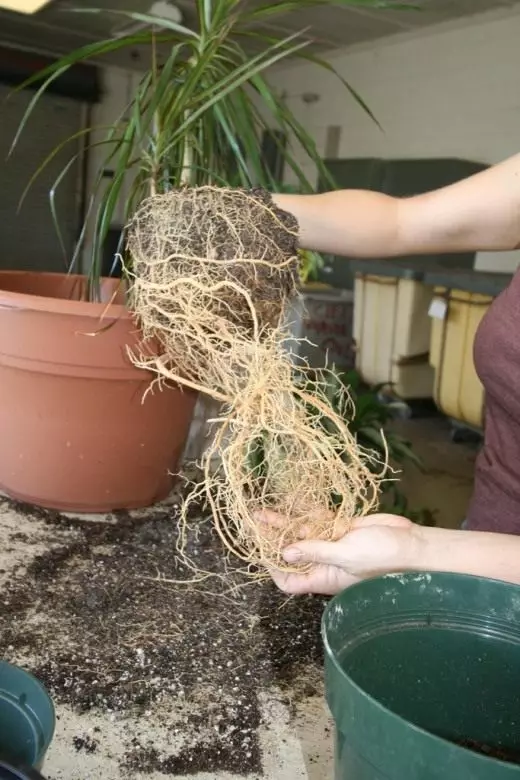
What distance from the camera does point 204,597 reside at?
71 cm

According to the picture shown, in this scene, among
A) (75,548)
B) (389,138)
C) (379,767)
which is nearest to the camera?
(379,767)

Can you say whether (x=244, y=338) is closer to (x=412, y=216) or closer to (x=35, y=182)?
(x=412, y=216)

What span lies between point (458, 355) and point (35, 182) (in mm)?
3971

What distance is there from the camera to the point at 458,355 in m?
2.72

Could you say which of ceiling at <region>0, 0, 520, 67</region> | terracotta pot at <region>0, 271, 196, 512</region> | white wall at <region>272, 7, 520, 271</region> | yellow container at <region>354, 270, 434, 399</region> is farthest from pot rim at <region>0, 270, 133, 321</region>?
white wall at <region>272, 7, 520, 271</region>

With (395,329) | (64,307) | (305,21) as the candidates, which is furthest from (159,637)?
(305,21)

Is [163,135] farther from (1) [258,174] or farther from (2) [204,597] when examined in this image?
→ (2) [204,597]

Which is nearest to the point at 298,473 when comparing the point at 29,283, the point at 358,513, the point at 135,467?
the point at 358,513

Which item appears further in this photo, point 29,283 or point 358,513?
point 29,283

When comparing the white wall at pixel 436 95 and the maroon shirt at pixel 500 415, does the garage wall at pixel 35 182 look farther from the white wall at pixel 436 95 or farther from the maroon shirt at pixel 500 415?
the maroon shirt at pixel 500 415

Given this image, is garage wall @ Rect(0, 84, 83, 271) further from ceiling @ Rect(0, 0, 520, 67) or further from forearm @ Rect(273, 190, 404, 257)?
forearm @ Rect(273, 190, 404, 257)

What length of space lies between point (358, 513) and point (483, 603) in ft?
0.91

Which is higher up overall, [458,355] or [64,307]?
[64,307]

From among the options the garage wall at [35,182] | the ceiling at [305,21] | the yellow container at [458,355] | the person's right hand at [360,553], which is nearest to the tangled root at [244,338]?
the person's right hand at [360,553]
